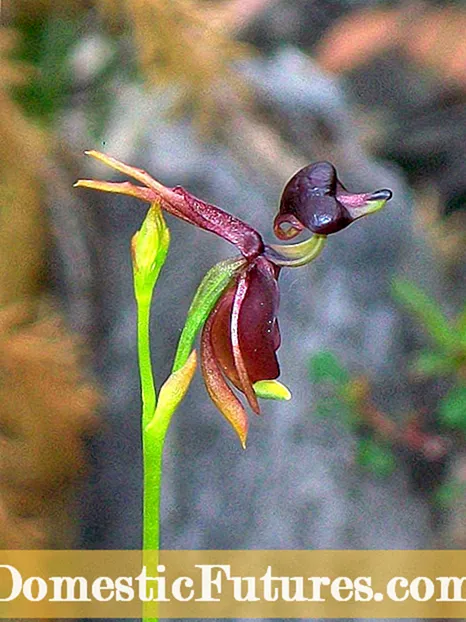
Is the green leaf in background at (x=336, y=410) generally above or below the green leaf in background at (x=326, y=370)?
below

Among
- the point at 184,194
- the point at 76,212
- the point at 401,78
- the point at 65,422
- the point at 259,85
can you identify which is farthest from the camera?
the point at 401,78

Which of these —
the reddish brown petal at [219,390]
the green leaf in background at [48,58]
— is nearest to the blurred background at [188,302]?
the green leaf in background at [48,58]

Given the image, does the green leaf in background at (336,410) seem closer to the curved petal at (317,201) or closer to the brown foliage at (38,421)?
the brown foliage at (38,421)

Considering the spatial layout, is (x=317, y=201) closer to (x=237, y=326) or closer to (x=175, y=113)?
(x=237, y=326)

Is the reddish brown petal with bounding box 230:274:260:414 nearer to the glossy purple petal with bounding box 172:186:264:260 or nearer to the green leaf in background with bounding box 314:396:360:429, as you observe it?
the glossy purple petal with bounding box 172:186:264:260

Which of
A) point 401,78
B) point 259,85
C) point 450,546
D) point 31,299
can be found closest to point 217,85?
point 259,85

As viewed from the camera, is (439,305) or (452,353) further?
(439,305)

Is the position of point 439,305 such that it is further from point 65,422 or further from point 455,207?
point 65,422
